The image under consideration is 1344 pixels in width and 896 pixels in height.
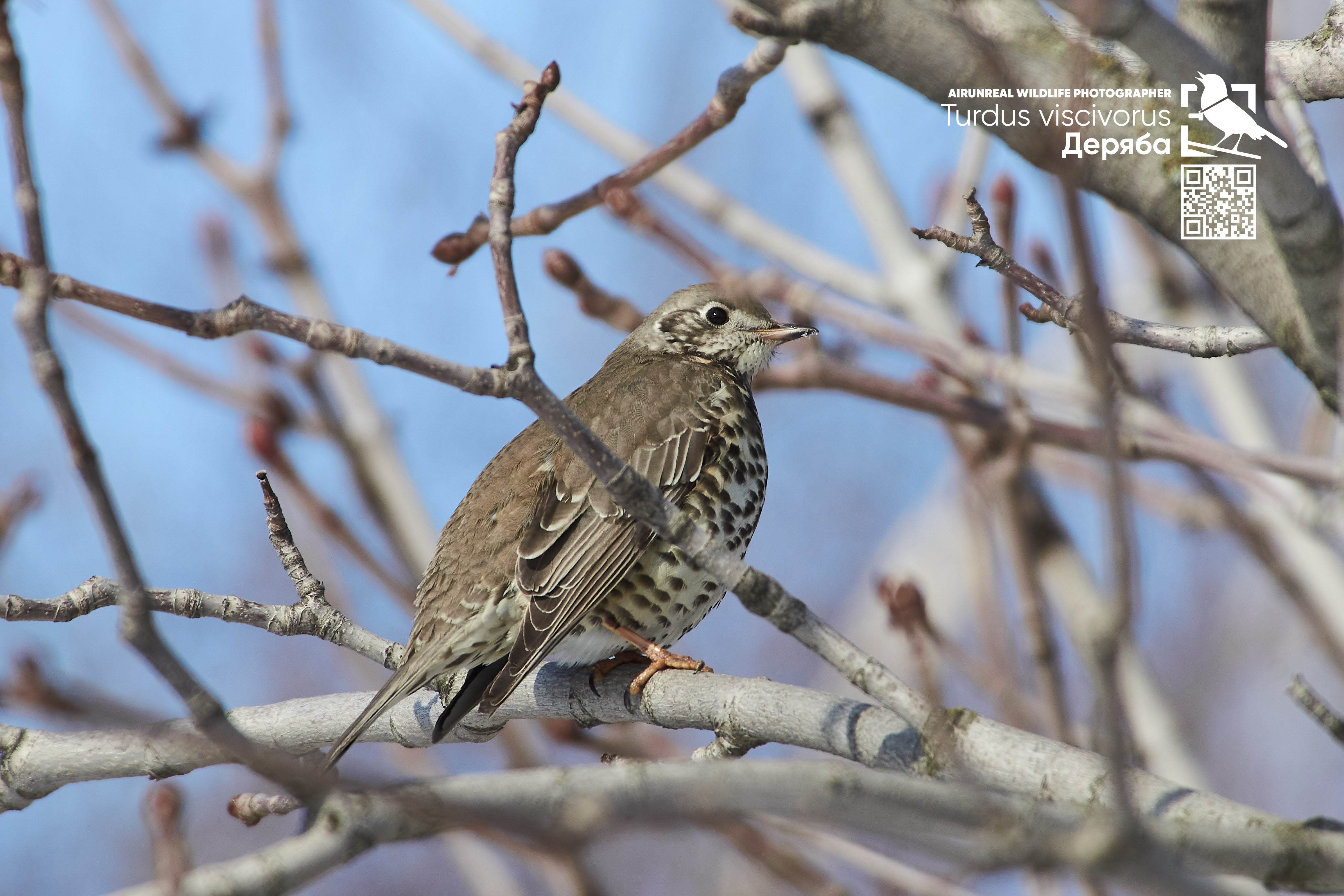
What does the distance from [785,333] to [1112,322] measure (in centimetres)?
323

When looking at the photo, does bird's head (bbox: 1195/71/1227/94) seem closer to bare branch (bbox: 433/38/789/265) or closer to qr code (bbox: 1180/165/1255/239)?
qr code (bbox: 1180/165/1255/239)

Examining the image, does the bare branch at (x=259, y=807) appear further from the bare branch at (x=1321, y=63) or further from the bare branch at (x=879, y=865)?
the bare branch at (x=1321, y=63)

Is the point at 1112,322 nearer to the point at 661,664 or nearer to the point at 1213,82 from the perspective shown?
the point at 1213,82

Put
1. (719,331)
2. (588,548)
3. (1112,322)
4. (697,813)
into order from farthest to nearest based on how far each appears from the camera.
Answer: (719,331)
(588,548)
(1112,322)
(697,813)

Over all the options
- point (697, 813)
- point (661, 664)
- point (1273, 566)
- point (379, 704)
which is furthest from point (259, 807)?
point (1273, 566)

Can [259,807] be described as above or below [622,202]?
below

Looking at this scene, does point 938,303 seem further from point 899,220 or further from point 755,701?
point 755,701

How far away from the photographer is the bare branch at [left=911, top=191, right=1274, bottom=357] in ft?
9.95

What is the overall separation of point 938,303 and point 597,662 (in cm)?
274

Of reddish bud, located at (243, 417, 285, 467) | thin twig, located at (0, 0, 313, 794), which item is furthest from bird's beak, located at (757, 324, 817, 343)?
thin twig, located at (0, 0, 313, 794)

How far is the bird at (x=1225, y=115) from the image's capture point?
2.29 metres

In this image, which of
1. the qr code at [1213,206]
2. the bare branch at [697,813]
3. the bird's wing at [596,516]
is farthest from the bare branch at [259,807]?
the qr code at [1213,206]

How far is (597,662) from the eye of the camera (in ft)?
17.0

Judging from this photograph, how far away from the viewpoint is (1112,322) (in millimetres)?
3150
